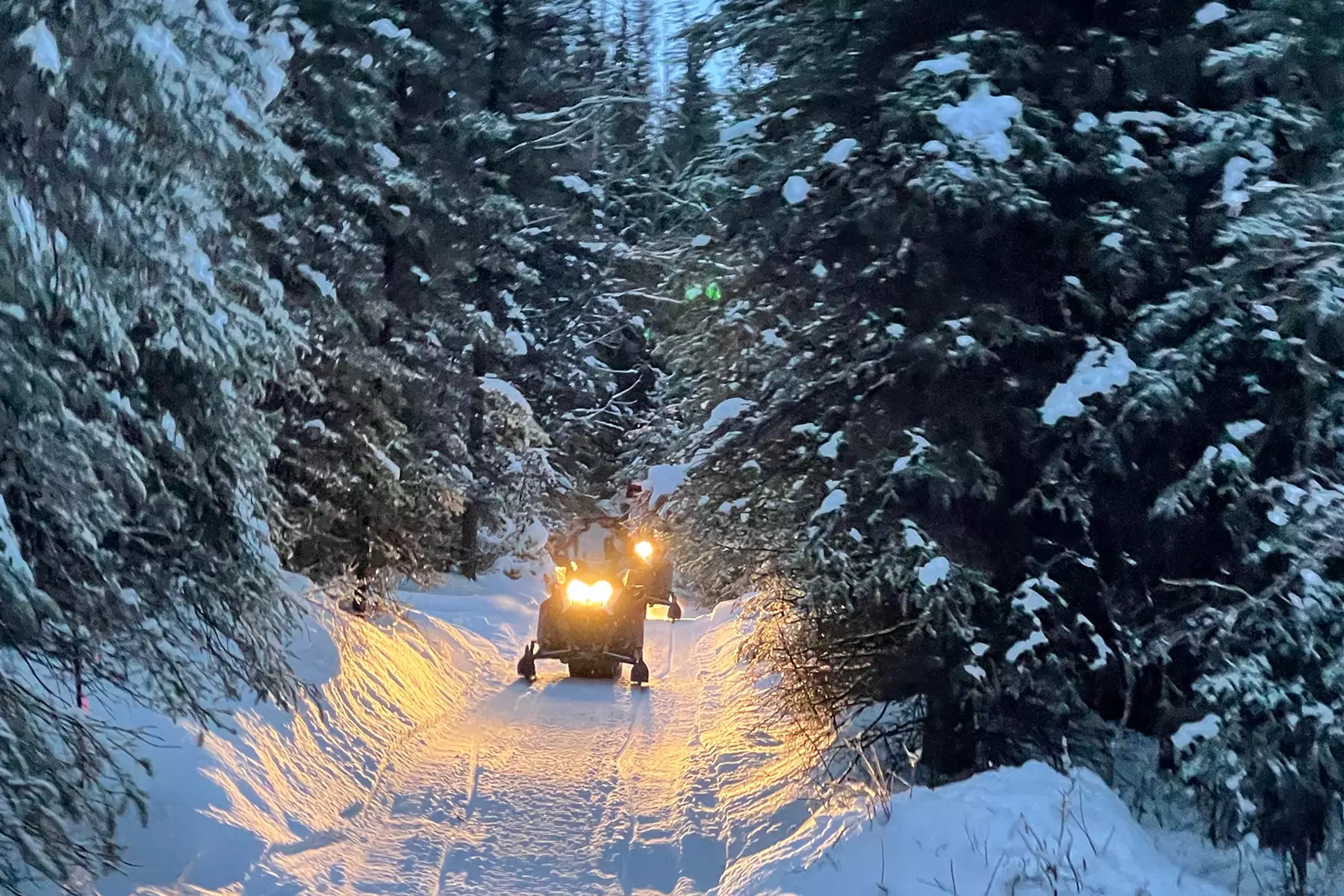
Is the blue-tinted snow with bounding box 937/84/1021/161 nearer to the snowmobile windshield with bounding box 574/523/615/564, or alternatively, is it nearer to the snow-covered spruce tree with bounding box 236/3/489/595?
the snow-covered spruce tree with bounding box 236/3/489/595

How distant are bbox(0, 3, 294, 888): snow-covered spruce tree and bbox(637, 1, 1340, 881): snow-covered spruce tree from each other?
372cm

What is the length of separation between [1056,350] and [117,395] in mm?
5399

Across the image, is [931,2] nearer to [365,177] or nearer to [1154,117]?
[1154,117]

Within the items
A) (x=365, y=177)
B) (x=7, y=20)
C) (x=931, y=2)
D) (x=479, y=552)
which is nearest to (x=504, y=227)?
(x=365, y=177)

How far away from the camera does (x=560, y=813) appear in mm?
8164

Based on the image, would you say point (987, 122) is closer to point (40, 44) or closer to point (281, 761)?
point (40, 44)

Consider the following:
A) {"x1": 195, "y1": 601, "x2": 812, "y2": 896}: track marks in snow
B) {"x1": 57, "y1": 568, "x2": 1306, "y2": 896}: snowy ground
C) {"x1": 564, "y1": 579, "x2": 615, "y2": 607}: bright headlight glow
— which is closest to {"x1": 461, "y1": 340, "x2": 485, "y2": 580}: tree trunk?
{"x1": 564, "y1": 579, "x2": 615, "y2": 607}: bright headlight glow

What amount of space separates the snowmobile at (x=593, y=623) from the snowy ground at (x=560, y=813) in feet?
3.42

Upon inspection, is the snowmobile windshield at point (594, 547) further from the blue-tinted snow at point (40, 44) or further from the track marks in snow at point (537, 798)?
the blue-tinted snow at point (40, 44)

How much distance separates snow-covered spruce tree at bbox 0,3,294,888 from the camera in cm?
445

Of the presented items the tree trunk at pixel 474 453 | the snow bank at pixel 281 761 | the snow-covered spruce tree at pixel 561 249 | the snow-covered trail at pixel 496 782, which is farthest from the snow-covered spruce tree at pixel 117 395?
the snow-covered spruce tree at pixel 561 249

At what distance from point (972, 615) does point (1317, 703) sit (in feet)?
6.46

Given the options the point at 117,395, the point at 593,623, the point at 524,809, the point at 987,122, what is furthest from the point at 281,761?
the point at 987,122

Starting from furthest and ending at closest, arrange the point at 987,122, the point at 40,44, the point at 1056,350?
the point at 1056,350 → the point at 987,122 → the point at 40,44
